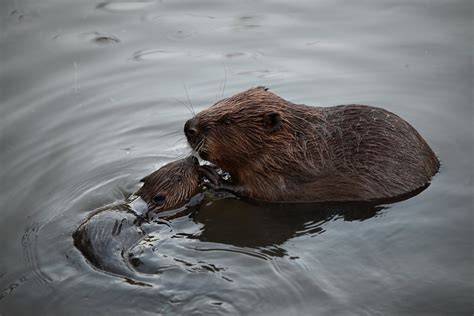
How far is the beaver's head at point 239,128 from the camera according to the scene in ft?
18.5

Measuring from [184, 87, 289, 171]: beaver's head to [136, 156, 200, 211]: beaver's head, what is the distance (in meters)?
0.17

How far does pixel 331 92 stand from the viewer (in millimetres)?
7426

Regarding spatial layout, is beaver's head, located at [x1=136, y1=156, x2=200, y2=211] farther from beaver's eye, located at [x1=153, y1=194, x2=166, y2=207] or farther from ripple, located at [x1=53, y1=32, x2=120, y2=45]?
ripple, located at [x1=53, y1=32, x2=120, y2=45]

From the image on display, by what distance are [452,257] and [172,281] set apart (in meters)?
1.89

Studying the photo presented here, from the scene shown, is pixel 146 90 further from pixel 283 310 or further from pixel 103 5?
pixel 283 310

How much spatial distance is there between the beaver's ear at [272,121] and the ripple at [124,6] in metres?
4.39

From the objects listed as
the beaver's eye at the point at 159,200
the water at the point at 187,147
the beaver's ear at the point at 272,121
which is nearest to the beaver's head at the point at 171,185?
the beaver's eye at the point at 159,200

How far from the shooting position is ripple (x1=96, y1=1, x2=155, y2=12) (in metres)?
9.50

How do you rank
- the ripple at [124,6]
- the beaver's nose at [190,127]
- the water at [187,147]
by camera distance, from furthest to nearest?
the ripple at [124,6] < the beaver's nose at [190,127] < the water at [187,147]

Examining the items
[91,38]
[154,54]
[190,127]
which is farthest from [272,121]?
[91,38]

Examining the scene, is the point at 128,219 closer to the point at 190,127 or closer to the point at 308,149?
the point at 190,127

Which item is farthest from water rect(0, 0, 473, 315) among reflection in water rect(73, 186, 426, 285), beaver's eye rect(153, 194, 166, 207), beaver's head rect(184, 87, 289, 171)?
beaver's head rect(184, 87, 289, 171)

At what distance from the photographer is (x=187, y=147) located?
6.46m

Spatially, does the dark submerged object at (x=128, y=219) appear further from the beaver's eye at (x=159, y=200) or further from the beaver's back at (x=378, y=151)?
the beaver's back at (x=378, y=151)
